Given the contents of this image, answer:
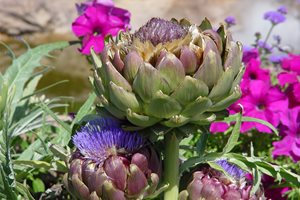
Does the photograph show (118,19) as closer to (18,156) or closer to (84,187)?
(18,156)

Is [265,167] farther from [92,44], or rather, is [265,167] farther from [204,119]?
[92,44]

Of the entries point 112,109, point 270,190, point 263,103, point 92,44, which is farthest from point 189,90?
point 92,44

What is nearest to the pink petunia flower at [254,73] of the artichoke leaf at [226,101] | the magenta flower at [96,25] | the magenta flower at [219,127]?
the magenta flower at [219,127]

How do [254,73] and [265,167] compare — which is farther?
[254,73]

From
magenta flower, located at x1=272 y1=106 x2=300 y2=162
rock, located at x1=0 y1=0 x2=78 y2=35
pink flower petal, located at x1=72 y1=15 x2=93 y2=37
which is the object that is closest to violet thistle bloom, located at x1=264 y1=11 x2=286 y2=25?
pink flower petal, located at x1=72 y1=15 x2=93 y2=37

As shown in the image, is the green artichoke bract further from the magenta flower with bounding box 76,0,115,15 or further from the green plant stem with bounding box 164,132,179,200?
the magenta flower with bounding box 76,0,115,15
